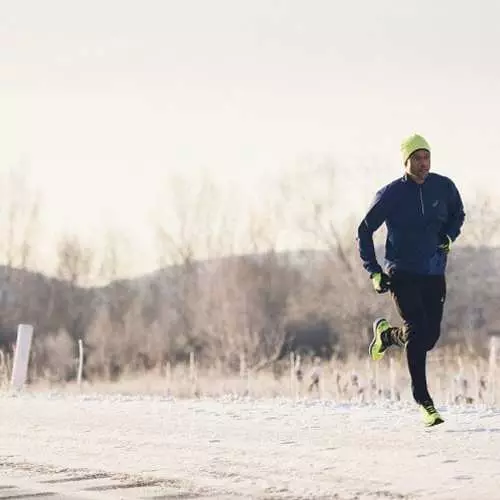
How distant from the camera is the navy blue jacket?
21.7 ft

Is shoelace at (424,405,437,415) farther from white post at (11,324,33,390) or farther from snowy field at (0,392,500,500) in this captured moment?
white post at (11,324,33,390)

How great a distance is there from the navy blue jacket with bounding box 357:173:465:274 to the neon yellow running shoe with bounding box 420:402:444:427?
903 mm

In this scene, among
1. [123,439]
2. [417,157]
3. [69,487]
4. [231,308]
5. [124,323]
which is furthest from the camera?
[124,323]

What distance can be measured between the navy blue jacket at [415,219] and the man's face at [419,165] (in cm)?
5

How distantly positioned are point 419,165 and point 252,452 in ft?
6.79

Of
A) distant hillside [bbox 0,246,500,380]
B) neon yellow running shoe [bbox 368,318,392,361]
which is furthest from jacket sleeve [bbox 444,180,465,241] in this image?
distant hillside [bbox 0,246,500,380]

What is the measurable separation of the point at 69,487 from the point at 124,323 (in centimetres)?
2950

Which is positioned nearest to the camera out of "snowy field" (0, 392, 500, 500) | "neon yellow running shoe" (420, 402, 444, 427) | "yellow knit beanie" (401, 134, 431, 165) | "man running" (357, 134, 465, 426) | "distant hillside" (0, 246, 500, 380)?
"snowy field" (0, 392, 500, 500)

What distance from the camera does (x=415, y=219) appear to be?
6.62 m

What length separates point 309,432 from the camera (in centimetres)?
688

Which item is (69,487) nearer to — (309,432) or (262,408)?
(309,432)

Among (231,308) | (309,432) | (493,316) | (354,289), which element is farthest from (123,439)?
(493,316)

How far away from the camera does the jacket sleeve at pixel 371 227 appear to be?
21.8 feet

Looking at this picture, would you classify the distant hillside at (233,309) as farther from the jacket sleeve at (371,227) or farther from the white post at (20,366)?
the jacket sleeve at (371,227)
